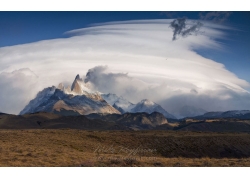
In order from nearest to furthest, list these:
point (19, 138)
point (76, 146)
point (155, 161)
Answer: point (155, 161), point (76, 146), point (19, 138)

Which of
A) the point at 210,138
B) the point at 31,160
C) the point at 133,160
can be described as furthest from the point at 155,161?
the point at 210,138

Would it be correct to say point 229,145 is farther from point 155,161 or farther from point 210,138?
point 155,161

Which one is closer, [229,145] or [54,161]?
[54,161]

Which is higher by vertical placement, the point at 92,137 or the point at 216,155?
the point at 92,137

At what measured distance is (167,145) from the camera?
5875cm

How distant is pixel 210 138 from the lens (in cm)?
6688

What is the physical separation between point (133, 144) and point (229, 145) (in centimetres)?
2380

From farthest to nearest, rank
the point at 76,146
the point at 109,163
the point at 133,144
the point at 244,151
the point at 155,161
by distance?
1. the point at 244,151
2. the point at 133,144
3. the point at 76,146
4. the point at 155,161
5. the point at 109,163

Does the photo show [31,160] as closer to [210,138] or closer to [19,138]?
[19,138]

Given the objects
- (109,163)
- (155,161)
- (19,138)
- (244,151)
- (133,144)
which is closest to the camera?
(109,163)

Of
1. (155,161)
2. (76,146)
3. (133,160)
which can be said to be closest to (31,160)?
(133,160)

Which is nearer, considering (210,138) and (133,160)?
(133,160)

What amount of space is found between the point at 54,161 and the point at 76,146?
1806 centimetres

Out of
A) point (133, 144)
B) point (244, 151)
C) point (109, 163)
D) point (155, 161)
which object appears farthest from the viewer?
point (244, 151)
